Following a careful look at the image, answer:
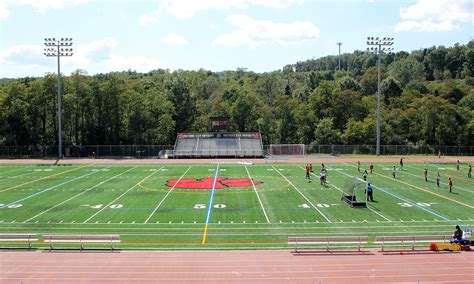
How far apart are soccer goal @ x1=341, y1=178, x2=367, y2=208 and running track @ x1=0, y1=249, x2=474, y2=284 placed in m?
10.6

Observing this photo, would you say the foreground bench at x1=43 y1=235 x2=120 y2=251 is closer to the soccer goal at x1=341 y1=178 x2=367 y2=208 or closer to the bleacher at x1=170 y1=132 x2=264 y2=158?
the soccer goal at x1=341 y1=178 x2=367 y2=208

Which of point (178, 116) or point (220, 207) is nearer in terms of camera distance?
→ point (220, 207)

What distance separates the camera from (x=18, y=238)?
21.1 metres

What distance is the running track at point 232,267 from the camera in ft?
55.5

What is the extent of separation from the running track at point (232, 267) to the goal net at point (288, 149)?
5314 centimetres

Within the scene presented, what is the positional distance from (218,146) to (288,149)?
Result: 37.4 ft

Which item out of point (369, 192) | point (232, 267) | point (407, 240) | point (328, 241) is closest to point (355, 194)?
point (369, 192)

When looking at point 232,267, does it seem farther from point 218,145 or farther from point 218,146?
point 218,145

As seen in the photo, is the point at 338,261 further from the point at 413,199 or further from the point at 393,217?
the point at 413,199

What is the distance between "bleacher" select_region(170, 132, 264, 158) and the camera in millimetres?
69488

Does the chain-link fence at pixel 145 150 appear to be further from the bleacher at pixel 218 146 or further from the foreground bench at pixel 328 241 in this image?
the foreground bench at pixel 328 241

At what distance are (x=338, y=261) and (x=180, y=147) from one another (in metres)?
55.2

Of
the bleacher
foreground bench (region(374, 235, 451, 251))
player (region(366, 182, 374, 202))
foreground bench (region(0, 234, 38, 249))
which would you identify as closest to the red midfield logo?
player (region(366, 182, 374, 202))

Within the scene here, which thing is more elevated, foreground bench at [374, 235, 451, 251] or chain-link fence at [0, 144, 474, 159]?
chain-link fence at [0, 144, 474, 159]
